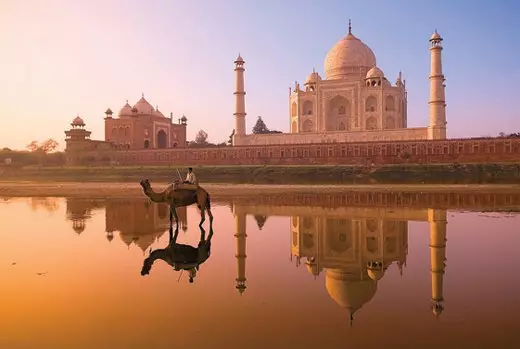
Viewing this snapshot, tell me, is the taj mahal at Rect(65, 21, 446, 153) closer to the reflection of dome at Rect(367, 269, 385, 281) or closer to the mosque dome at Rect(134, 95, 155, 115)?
the mosque dome at Rect(134, 95, 155, 115)

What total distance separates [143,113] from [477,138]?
2811 centimetres

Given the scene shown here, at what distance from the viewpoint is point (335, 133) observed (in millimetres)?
34438

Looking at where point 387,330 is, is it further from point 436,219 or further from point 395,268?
point 436,219

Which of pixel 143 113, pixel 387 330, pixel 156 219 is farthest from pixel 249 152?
pixel 387 330

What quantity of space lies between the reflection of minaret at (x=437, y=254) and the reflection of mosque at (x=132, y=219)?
3971mm

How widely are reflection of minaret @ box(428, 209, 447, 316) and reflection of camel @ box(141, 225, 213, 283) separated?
2.47 metres

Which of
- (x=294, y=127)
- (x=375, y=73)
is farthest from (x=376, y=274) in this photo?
(x=294, y=127)

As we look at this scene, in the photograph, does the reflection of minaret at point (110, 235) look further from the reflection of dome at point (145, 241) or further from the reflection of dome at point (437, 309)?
the reflection of dome at point (437, 309)

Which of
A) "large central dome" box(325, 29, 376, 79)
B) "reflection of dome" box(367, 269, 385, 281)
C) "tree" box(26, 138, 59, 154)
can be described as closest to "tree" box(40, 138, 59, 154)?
"tree" box(26, 138, 59, 154)

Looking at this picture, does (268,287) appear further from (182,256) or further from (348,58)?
(348,58)

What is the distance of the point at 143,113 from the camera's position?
4366cm

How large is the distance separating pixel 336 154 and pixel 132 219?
77.7 feet

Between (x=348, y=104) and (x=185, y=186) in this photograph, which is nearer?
(x=185, y=186)

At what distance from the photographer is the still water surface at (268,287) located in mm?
3486
